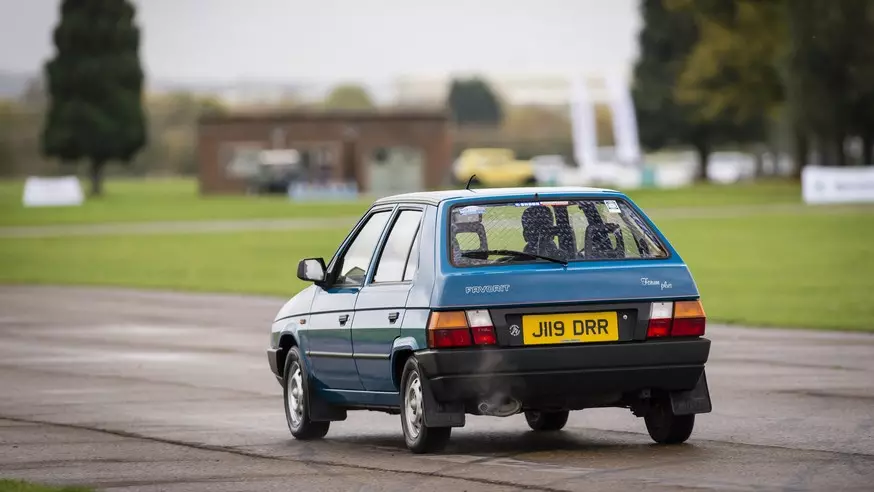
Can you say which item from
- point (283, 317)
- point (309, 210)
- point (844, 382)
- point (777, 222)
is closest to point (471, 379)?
point (283, 317)

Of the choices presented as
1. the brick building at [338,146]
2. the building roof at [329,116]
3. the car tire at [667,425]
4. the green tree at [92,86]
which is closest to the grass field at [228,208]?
the green tree at [92,86]

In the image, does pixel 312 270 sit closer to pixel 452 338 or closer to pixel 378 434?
pixel 378 434

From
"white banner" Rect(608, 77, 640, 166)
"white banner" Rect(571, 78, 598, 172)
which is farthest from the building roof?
"white banner" Rect(608, 77, 640, 166)

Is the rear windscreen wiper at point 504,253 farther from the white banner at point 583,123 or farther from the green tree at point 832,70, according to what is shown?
the white banner at point 583,123

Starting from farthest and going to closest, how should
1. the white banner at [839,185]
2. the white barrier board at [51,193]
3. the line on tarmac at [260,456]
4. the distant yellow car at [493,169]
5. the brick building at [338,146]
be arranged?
the brick building at [338,146] < the distant yellow car at [493,169] < the white barrier board at [51,193] < the white banner at [839,185] < the line on tarmac at [260,456]

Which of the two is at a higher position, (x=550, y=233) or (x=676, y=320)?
(x=550, y=233)

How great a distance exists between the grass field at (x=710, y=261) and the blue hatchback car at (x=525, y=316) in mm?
9731

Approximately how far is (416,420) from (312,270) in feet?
4.86

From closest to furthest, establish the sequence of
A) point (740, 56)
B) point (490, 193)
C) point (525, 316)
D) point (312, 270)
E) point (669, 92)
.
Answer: point (525, 316) → point (490, 193) → point (312, 270) → point (740, 56) → point (669, 92)

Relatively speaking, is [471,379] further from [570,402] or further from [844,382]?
[844,382]

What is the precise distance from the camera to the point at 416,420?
34.0 feet

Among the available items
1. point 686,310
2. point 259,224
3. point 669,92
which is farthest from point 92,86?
point 686,310

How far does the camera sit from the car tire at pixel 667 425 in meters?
10.5

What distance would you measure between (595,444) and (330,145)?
9292 cm
